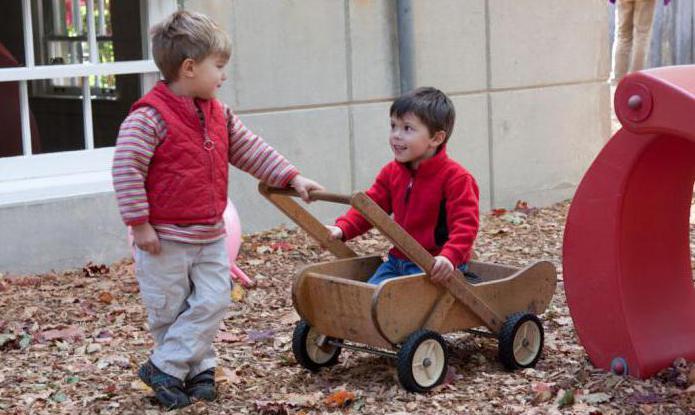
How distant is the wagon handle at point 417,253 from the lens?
14.6 feet

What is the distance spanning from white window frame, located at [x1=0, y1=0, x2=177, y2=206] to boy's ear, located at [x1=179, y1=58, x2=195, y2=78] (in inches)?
108

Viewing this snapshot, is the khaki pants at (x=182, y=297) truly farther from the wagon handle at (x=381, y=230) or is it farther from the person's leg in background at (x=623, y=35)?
the person's leg in background at (x=623, y=35)

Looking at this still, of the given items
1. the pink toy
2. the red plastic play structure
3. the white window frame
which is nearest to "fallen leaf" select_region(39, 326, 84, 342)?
the pink toy

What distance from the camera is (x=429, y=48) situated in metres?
8.56

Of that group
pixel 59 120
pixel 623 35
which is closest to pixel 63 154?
pixel 59 120

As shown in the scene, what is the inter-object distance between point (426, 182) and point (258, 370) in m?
1.08

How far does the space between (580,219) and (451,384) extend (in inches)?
32.6

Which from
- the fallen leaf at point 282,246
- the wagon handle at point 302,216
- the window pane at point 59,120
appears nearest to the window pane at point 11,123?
the window pane at point 59,120

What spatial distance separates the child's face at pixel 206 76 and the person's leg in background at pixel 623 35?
1090 centimetres

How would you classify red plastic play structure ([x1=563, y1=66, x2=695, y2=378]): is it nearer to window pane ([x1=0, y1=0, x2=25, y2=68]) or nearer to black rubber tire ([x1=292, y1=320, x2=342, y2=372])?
black rubber tire ([x1=292, y1=320, x2=342, y2=372])

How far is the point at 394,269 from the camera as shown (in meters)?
5.06

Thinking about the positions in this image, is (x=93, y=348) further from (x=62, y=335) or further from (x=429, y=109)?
(x=429, y=109)

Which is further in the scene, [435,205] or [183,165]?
[435,205]

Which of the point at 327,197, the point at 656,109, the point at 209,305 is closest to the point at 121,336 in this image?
the point at 209,305
